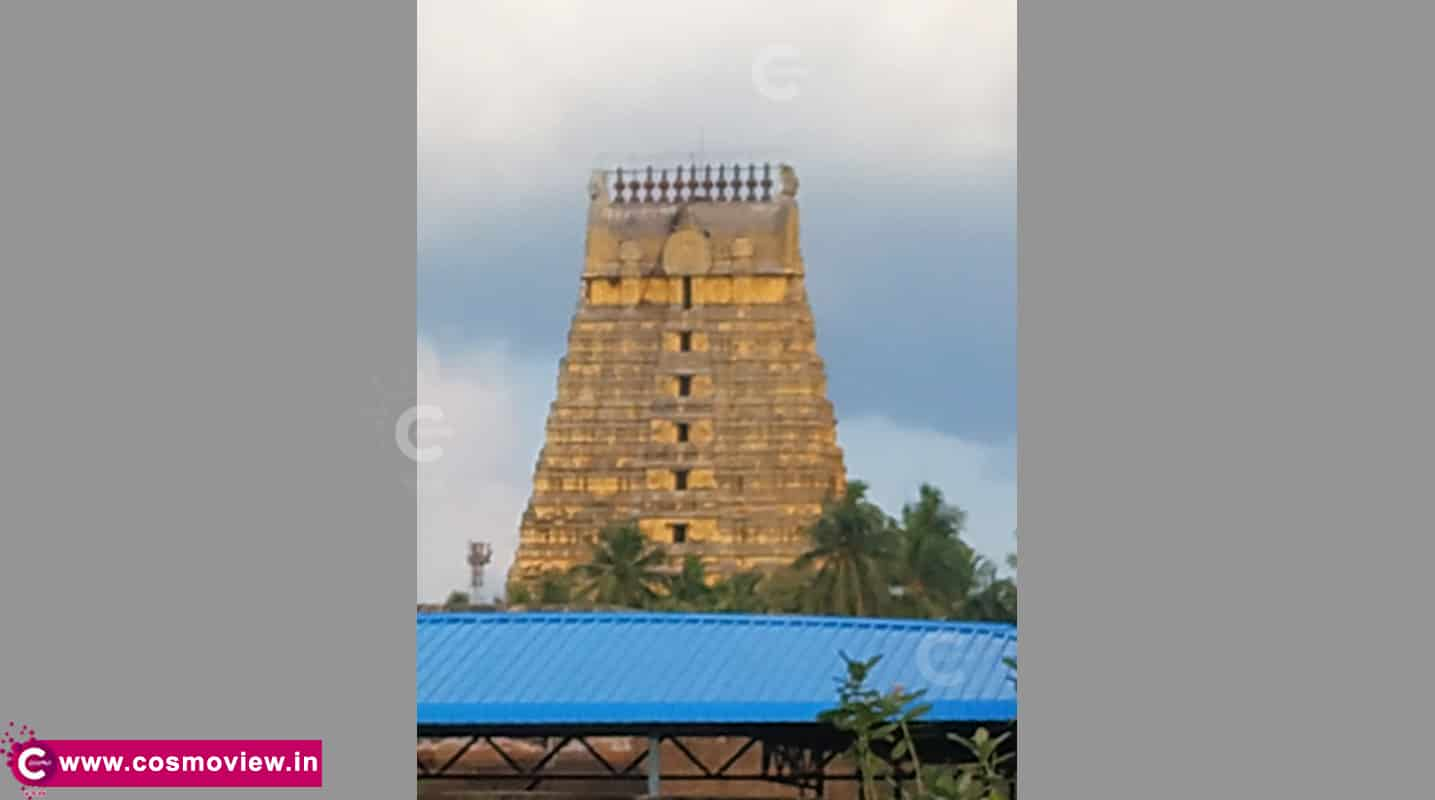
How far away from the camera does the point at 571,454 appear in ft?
104

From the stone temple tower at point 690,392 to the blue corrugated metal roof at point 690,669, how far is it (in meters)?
18.7

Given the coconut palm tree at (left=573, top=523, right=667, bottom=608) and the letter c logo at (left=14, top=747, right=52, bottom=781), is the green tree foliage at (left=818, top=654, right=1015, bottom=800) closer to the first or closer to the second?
the letter c logo at (left=14, top=747, right=52, bottom=781)

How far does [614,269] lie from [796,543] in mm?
4711

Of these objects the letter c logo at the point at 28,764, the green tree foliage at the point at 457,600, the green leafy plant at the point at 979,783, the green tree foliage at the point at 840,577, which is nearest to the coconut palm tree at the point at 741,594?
the green tree foliage at the point at 840,577

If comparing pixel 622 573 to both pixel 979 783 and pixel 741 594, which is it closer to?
pixel 741 594

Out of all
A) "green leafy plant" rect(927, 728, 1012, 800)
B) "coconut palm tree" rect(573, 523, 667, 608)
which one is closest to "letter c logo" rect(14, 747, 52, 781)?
"green leafy plant" rect(927, 728, 1012, 800)

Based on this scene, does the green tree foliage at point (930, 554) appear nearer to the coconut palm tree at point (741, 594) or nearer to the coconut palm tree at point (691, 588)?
the coconut palm tree at point (741, 594)

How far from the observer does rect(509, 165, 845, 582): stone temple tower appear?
30641 mm

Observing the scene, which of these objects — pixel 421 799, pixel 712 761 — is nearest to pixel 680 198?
pixel 712 761

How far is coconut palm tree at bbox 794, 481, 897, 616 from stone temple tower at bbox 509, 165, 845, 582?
2.78 m

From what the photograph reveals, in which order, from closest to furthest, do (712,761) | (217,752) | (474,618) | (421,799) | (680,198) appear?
(217,752) < (474,618) < (421,799) < (712,761) < (680,198)

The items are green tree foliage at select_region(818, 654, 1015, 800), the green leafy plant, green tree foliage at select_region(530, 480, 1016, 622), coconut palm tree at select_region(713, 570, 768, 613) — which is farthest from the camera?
coconut palm tree at select_region(713, 570, 768, 613)

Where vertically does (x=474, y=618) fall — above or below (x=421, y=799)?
above

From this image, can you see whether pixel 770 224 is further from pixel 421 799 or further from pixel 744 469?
pixel 421 799
